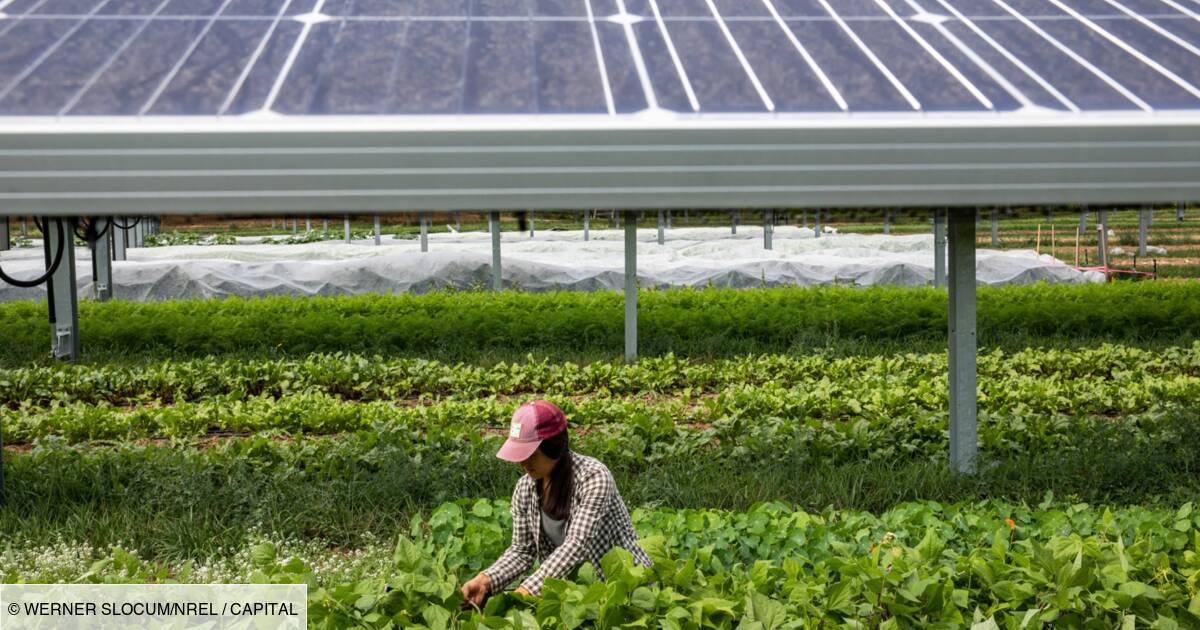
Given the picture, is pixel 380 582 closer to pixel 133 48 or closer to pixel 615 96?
pixel 615 96

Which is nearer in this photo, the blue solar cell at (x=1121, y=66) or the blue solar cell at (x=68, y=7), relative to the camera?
the blue solar cell at (x=1121, y=66)

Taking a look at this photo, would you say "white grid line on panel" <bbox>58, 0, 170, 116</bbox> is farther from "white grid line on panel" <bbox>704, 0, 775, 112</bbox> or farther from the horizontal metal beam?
"white grid line on panel" <bbox>704, 0, 775, 112</bbox>

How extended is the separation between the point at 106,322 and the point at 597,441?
782cm

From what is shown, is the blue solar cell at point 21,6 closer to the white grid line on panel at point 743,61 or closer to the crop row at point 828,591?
the crop row at point 828,591

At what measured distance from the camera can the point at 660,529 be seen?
15.5 feet

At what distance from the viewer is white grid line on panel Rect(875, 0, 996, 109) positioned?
4.01 m

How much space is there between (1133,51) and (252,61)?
368 cm

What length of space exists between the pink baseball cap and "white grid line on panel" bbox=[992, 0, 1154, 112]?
243cm

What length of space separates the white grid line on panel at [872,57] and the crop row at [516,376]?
4.14m

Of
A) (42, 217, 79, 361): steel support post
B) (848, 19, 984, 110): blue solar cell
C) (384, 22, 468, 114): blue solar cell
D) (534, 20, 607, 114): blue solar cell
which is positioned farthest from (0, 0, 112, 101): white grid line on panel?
(42, 217, 79, 361): steel support post

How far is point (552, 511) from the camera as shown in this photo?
12.0ft

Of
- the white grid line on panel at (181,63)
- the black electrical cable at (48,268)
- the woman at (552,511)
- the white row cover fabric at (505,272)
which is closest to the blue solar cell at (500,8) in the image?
the white grid line on panel at (181,63)

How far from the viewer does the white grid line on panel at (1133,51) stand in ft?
13.8

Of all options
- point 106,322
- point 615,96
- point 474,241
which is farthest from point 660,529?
point 474,241
